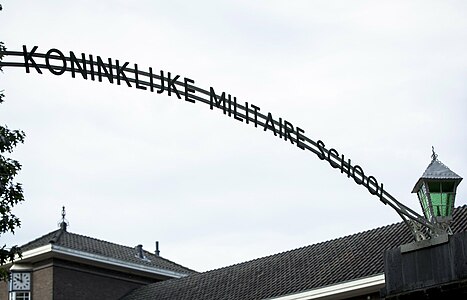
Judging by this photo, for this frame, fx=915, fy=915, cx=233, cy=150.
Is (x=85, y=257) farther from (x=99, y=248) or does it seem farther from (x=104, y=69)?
(x=104, y=69)

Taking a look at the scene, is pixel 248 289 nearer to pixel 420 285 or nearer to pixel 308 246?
pixel 308 246

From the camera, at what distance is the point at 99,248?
1437 inches

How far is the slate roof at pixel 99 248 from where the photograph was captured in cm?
3491

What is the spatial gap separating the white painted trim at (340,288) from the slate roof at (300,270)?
0.62 feet

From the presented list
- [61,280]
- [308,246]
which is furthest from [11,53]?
[61,280]

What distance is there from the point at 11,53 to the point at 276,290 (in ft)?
67.3

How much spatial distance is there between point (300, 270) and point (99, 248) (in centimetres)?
1089

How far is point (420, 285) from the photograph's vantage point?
10391mm

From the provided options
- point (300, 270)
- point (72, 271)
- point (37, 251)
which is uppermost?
point (37, 251)

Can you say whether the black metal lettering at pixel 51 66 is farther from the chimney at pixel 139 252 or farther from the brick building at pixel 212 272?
the chimney at pixel 139 252

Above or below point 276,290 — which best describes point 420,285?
below

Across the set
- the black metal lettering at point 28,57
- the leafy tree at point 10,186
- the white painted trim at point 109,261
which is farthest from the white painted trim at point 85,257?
the black metal lettering at point 28,57

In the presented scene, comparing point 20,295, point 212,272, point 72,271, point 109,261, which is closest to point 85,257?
point 72,271

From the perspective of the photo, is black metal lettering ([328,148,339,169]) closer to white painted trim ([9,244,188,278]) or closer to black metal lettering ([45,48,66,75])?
black metal lettering ([45,48,66,75])
